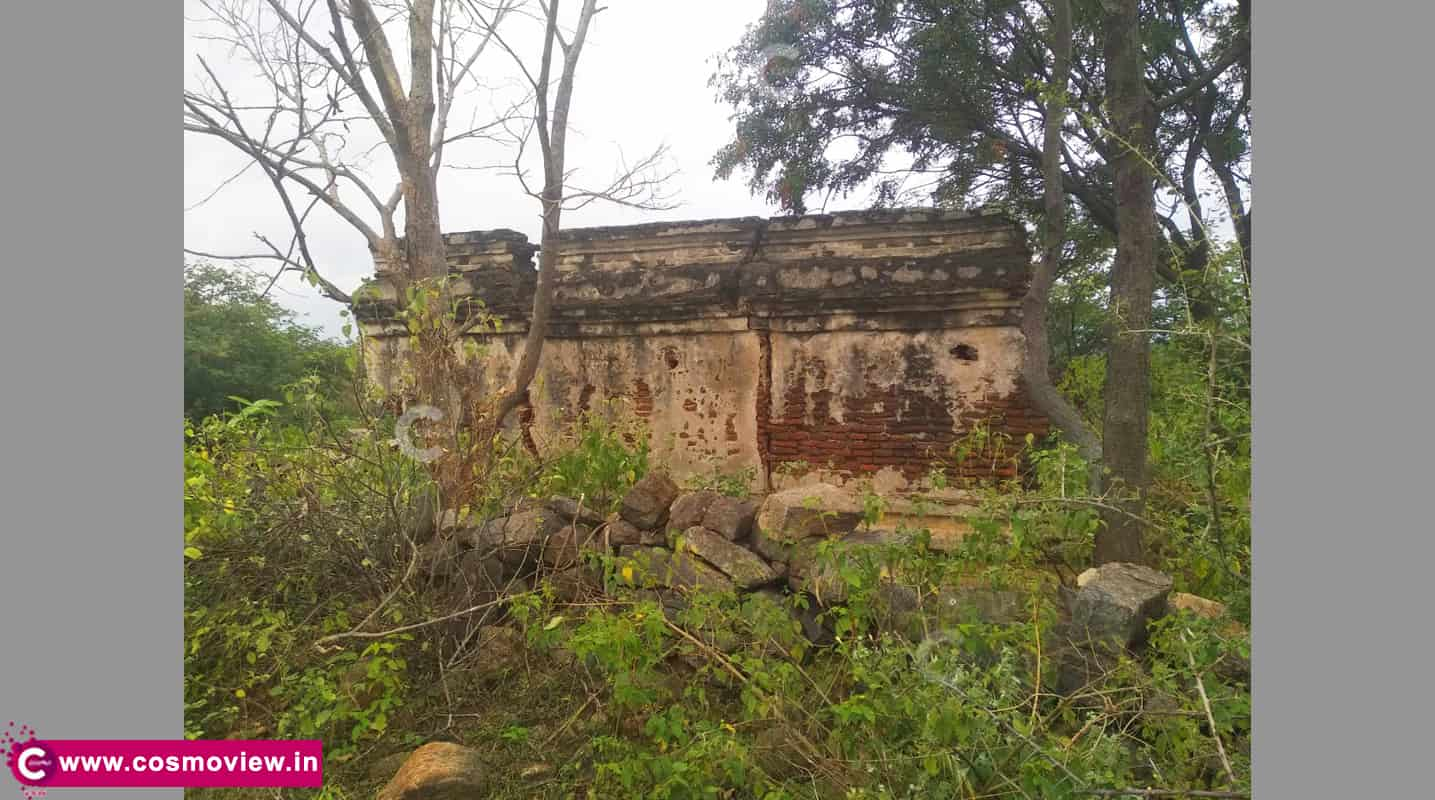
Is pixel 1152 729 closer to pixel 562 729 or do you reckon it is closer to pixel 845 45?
pixel 562 729

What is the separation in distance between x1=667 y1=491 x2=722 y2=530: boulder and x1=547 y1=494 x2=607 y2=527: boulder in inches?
13.5

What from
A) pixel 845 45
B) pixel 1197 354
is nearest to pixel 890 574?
pixel 1197 354

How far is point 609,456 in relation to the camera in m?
3.85

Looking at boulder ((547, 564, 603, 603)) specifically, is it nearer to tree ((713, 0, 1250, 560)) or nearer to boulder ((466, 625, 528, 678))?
boulder ((466, 625, 528, 678))

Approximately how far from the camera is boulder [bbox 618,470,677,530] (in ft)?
10.9

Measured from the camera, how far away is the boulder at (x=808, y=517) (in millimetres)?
3020

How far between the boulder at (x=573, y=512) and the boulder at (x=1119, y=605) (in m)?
2.00

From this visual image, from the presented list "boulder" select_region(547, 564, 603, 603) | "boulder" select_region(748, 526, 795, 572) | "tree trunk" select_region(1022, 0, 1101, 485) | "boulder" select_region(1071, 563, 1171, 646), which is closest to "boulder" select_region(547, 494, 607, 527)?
"boulder" select_region(547, 564, 603, 603)

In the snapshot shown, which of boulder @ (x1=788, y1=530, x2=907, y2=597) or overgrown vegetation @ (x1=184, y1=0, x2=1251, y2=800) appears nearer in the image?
overgrown vegetation @ (x1=184, y1=0, x2=1251, y2=800)

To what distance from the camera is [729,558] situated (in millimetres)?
3012

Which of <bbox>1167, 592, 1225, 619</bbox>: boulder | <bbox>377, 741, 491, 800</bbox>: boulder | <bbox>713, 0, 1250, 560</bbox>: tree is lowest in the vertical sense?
<bbox>377, 741, 491, 800</bbox>: boulder
